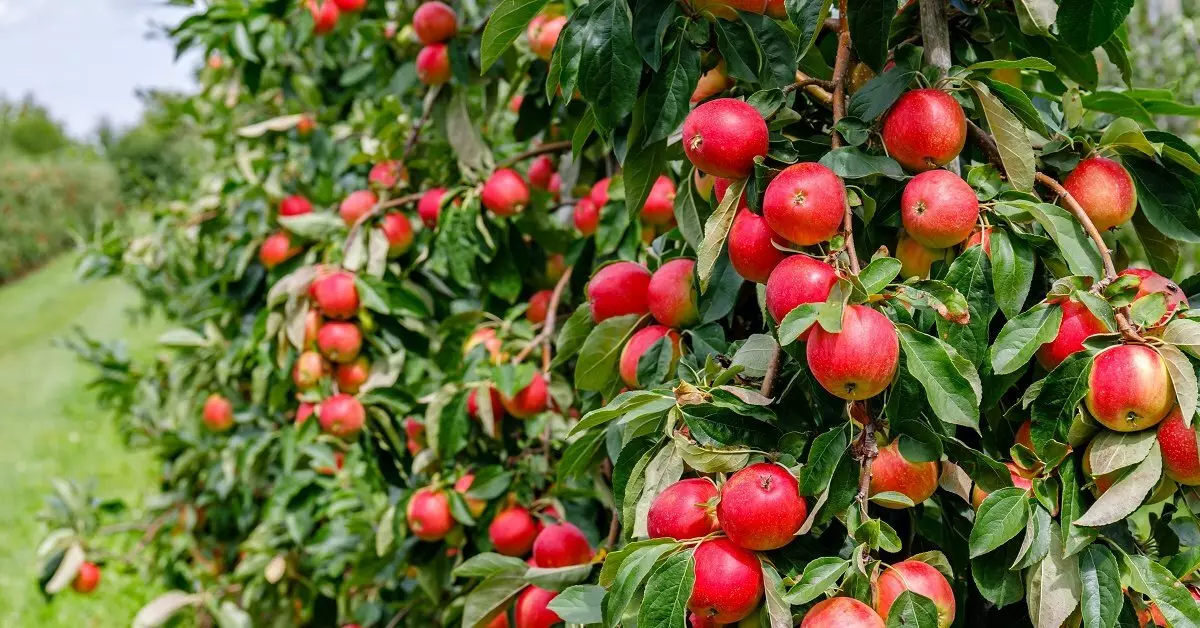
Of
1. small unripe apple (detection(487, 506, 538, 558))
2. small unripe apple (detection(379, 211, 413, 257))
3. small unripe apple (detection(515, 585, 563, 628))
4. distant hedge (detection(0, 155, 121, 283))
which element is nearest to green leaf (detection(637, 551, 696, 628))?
small unripe apple (detection(515, 585, 563, 628))

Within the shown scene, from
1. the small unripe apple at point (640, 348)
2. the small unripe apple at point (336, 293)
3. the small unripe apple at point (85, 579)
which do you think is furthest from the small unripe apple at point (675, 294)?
the small unripe apple at point (85, 579)

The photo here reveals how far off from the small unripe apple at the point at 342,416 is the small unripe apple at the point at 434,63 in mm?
601

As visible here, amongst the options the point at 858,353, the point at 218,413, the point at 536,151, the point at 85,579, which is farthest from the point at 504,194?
the point at 85,579

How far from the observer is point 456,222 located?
1.64m

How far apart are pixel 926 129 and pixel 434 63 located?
1109mm

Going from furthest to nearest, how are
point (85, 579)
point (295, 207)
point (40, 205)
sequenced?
point (40, 205) → point (85, 579) → point (295, 207)

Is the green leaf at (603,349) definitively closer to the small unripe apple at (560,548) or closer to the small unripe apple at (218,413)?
the small unripe apple at (560,548)

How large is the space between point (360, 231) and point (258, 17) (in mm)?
765

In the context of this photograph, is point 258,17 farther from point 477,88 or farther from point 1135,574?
point 1135,574

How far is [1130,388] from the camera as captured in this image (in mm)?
733

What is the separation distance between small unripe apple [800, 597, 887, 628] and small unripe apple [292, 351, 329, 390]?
3.77 feet

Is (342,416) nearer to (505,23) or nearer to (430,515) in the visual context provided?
(430,515)

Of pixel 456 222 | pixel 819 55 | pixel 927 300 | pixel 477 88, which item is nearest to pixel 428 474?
pixel 456 222

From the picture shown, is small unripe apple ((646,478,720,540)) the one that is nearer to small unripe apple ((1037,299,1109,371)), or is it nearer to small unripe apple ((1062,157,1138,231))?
small unripe apple ((1037,299,1109,371))
